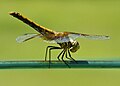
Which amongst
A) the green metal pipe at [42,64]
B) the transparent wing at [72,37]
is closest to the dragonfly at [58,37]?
the transparent wing at [72,37]

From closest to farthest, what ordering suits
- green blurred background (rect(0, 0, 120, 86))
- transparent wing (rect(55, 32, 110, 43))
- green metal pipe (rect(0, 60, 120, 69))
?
1. green metal pipe (rect(0, 60, 120, 69))
2. transparent wing (rect(55, 32, 110, 43))
3. green blurred background (rect(0, 0, 120, 86))

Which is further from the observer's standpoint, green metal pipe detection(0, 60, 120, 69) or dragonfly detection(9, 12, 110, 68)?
dragonfly detection(9, 12, 110, 68)

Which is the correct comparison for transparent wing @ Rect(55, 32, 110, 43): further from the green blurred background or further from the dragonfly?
the green blurred background

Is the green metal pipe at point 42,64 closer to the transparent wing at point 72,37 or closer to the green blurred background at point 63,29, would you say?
the transparent wing at point 72,37

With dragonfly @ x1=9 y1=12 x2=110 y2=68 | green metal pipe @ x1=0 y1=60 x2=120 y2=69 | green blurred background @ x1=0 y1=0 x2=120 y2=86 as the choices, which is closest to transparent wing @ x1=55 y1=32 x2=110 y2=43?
dragonfly @ x1=9 y1=12 x2=110 y2=68

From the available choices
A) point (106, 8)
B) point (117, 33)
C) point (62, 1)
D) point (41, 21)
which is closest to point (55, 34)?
point (117, 33)

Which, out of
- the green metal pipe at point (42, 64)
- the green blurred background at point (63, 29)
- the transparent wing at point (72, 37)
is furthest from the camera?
the green blurred background at point (63, 29)

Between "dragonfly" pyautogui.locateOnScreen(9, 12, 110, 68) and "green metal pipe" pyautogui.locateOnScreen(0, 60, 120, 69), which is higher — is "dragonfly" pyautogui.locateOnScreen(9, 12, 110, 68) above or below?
above

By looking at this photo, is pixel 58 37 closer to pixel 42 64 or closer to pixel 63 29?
pixel 42 64

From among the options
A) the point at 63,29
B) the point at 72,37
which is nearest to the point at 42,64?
the point at 72,37
